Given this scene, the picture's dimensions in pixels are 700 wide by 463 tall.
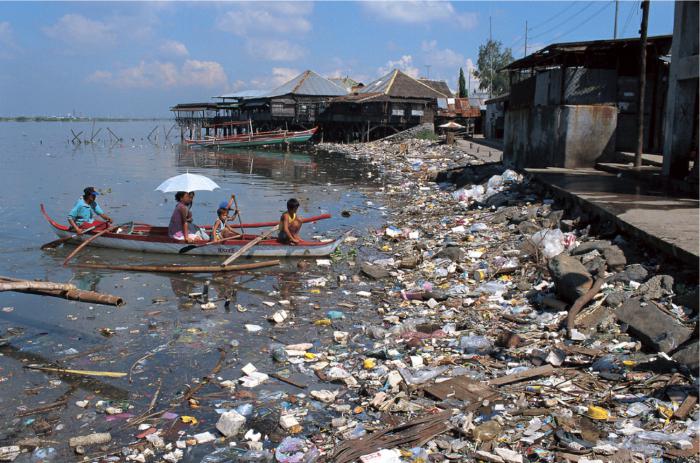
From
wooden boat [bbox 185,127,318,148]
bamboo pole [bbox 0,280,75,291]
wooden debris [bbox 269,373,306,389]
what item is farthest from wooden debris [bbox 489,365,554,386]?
wooden boat [bbox 185,127,318,148]

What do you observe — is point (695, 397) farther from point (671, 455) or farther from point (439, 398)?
point (439, 398)

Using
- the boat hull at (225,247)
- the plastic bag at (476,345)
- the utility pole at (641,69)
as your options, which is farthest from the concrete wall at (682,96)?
the plastic bag at (476,345)

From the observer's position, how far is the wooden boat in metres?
43.1

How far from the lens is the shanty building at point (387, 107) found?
41688 mm

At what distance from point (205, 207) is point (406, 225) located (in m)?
7.48

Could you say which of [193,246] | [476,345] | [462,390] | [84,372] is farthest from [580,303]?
[193,246]

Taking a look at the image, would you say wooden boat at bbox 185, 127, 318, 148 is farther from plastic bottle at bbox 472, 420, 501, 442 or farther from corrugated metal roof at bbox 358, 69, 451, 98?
plastic bottle at bbox 472, 420, 501, 442

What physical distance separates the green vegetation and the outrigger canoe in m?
29.5

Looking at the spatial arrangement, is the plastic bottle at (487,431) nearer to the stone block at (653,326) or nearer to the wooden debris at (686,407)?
the wooden debris at (686,407)

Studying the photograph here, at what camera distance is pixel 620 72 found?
14.1 meters

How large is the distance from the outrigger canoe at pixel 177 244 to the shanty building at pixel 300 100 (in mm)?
36404

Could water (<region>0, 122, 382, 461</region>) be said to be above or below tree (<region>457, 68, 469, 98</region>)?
below

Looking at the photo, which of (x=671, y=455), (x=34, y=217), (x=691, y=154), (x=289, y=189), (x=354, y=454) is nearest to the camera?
(x=671, y=455)

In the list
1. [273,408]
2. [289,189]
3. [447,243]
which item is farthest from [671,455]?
[289,189]
